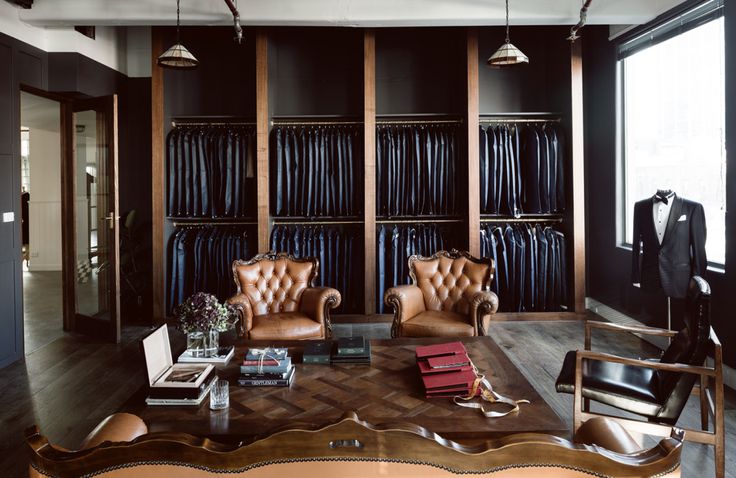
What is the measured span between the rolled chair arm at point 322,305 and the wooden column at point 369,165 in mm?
1332

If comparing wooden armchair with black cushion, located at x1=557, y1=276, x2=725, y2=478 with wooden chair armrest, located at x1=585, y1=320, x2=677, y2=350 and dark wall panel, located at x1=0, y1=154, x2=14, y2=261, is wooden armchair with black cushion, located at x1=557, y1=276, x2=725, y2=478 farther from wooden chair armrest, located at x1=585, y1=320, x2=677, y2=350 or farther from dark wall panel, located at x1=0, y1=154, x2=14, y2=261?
dark wall panel, located at x1=0, y1=154, x2=14, y2=261

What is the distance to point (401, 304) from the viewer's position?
3.95 m

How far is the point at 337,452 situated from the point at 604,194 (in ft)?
17.8

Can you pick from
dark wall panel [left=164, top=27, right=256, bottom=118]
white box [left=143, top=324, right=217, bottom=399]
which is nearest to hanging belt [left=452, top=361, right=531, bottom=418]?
white box [left=143, top=324, right=217, bottom=399]

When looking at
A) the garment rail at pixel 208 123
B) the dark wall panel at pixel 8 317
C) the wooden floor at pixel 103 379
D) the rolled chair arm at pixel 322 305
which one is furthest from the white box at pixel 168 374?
the garment rail at pixel 208 123

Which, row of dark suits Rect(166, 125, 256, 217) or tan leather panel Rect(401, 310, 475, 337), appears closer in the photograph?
tan leather panel Rect(401, 310, 475, 337)

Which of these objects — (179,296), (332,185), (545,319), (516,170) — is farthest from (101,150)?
(545,319)

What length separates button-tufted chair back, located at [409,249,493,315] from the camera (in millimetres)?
4211

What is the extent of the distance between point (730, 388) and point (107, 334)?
513 cm

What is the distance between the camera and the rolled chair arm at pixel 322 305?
3.99m

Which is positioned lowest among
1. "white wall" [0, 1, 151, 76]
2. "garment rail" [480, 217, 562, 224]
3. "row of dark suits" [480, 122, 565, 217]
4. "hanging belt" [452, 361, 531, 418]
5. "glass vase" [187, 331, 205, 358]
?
"hanging belt" [452, 361, 531, 418]

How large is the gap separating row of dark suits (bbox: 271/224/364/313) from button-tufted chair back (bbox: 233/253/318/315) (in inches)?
40.0

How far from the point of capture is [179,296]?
5.42 meters

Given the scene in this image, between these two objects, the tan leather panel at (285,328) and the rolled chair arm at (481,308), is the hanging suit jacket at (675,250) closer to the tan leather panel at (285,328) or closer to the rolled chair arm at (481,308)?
the rolled chair arm at (481,308)
